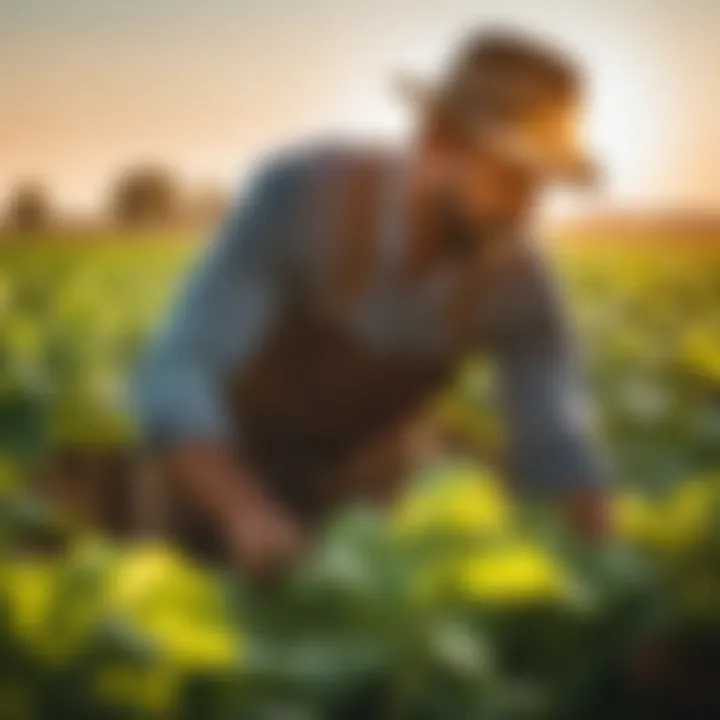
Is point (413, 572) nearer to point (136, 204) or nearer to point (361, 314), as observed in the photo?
point (361, 314)

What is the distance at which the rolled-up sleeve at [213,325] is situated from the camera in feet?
4.42

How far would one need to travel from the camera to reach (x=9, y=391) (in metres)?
1.37

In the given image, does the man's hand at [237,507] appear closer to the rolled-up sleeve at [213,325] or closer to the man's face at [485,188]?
the rolled-up sleeve at [213,325]

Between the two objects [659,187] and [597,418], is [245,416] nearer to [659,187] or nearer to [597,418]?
[597,418]

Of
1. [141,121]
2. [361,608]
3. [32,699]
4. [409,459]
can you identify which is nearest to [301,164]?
[141,121]

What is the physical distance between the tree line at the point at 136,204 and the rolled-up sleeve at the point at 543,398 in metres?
0.26

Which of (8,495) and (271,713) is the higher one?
(8,495)

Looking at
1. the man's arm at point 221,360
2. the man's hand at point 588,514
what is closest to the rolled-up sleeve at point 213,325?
the man's arm at point 221,360

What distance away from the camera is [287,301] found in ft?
4.46

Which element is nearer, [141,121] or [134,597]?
[134,597]

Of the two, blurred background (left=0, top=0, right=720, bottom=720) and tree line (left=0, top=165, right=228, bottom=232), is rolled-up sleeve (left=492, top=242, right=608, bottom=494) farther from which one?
tree line (left=0, top=165, right=228, bottom=232)

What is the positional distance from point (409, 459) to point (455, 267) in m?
0.16

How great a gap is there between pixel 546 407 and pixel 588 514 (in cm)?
9

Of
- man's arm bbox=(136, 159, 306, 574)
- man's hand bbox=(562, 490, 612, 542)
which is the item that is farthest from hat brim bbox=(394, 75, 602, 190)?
man's hand bbox=(562, 490, 612, 542)
